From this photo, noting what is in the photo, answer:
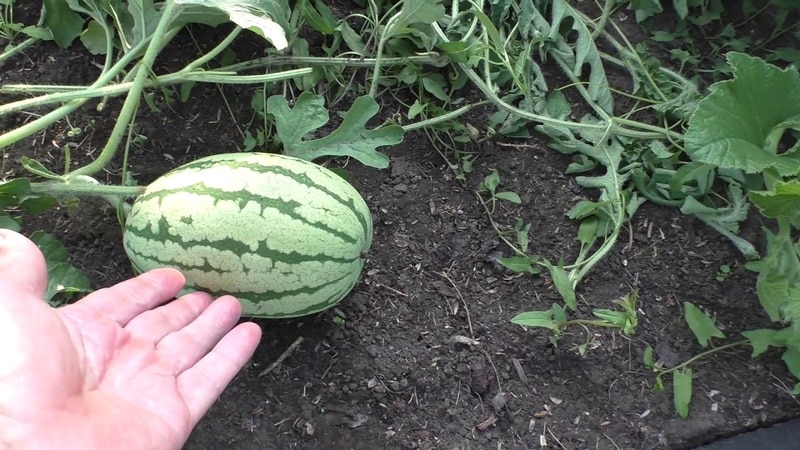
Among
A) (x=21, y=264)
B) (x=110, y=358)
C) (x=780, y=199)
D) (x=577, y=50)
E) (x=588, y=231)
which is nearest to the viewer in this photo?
(x=21, y=264)

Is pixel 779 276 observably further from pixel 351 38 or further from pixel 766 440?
pixel 351 38

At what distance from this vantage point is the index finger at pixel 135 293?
4.38 feet

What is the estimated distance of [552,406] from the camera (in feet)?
5.33

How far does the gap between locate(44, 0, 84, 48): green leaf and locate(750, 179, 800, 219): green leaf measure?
1703 millimetres

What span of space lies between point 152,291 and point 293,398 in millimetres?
435

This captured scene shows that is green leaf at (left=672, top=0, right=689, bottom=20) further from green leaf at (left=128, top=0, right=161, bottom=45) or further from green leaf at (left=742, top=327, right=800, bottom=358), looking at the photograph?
green leaf at (left=128, top=0, right=161, bottom=45)

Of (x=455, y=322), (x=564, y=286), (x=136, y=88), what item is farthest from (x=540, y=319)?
(x=136, y=88)

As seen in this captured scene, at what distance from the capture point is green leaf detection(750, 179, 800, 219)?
1462mm

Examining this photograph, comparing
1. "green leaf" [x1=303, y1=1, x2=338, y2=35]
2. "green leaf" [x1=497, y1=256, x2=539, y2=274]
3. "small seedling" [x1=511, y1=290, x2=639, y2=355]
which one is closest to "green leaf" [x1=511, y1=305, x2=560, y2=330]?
"small seedling" [x1=511, y1=290, x2=639, y2=355]

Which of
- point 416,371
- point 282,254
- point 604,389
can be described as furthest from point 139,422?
point 604,389

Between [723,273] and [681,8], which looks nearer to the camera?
[723,273]

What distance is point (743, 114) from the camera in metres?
1.66

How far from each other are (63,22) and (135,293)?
81 centimetres

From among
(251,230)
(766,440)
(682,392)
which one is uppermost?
(251,230)
